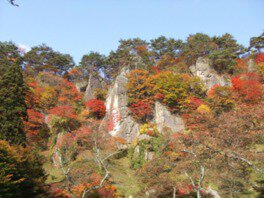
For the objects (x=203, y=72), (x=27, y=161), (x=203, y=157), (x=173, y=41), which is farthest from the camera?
(x=173, y=41)

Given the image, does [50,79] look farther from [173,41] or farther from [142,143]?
[173,41]

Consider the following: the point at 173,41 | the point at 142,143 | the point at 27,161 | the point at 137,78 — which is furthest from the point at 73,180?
the point at 173,41

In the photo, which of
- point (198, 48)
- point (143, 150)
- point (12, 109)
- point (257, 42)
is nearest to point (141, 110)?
point (143, 150)

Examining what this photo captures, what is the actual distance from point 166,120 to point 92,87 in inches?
568

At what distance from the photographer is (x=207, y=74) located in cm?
3284

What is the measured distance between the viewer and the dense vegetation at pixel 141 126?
1504 centimetres

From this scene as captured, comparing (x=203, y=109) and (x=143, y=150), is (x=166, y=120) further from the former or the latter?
(x=143, y=150)

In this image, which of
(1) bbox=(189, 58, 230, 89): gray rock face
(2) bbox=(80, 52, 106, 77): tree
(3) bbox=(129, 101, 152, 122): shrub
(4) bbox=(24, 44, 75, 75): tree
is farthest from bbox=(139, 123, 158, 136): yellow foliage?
(4) bbox=(24, 44, 75, 75): tree

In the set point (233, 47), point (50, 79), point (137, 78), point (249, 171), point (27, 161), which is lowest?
point (249, 171)

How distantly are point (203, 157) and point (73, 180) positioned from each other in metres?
10.6

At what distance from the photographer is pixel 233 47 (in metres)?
38.0

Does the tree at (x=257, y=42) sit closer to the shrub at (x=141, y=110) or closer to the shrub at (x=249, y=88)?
the shrub at (x=249, y=88)

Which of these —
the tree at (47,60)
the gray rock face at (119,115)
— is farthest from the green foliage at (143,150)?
the tree at (47,60)

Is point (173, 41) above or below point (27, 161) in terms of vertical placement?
above
